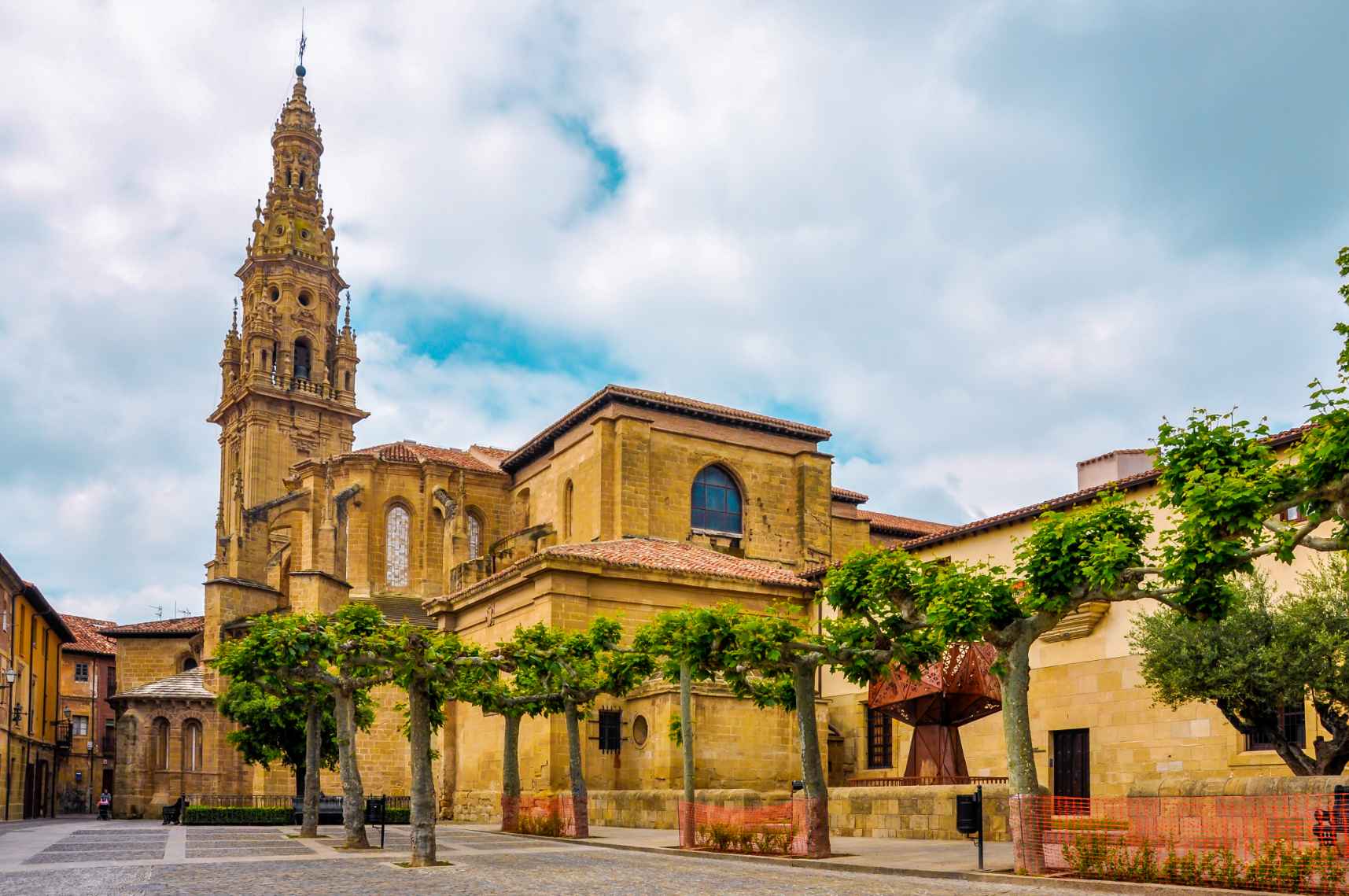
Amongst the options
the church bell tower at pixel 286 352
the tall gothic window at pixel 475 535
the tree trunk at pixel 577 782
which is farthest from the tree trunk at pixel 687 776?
the church bell tower at pixel 286 352

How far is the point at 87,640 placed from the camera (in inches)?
2982

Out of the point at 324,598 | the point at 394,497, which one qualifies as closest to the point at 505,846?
the point at 324,598

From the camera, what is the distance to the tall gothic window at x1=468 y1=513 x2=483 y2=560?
52.4 meters

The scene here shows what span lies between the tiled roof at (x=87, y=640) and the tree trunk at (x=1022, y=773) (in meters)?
64.0

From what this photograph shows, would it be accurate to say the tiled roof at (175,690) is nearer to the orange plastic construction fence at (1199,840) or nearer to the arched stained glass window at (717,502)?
the arched stained glass window at (717,502)

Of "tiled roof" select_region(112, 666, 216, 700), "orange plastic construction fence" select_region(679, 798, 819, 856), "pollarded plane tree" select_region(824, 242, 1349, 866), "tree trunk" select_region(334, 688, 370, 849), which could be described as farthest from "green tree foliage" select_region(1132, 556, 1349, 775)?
"tiled roof" select_region(112, 666, 216, 700)

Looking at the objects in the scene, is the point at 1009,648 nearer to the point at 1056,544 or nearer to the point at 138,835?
the point at 1056,544

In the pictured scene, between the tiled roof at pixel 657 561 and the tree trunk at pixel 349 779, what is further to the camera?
the tiled roof at pixel 657 561

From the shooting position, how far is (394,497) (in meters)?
53.0

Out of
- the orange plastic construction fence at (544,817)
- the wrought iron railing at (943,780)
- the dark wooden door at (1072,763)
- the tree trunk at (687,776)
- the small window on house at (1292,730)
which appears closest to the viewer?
the tree trunk at (687,776)

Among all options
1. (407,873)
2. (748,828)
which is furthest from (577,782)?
(407,873)

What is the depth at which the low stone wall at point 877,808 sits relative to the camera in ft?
71.2

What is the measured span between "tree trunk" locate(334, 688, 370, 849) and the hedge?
15170 mm

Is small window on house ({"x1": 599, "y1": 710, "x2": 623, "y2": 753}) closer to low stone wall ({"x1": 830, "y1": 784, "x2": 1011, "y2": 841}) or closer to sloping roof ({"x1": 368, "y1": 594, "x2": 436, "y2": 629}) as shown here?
low stone wall ({"x1": 830, "y1": 784, "x2": 1011, "y2": 841})
